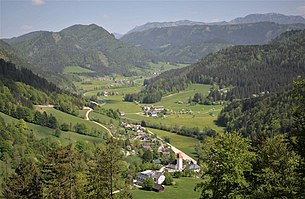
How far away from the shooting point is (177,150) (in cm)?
11756

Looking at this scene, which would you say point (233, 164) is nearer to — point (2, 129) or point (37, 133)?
point (2, 129)

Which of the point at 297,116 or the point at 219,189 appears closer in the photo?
the point at 297,116

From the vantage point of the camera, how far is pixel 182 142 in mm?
128500

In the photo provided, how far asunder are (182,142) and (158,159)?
2418 centimetres

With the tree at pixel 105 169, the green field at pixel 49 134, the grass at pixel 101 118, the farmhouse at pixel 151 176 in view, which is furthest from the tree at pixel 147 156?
the tree at pixel 105 169

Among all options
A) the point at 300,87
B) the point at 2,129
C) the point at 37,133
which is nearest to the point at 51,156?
the point at 300,87

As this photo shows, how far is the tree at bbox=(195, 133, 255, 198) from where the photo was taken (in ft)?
77.9

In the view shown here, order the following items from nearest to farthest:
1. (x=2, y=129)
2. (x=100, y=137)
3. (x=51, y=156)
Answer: (x=51, y=156)
(x=2, y=129)
(x=100, y=137)

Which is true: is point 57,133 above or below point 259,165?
below

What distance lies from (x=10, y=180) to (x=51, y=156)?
12.8 ft

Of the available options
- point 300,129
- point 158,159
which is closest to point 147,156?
point 158,159

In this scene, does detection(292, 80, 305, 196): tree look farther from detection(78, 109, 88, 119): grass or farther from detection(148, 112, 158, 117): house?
detection(148, 112, 158, 117): house

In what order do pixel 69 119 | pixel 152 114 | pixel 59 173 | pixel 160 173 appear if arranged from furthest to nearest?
pixel 152 114, pixel 69 119, pixel 160 173, pixel 59 173

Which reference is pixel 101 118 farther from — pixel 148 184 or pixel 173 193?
pixel 173 193
